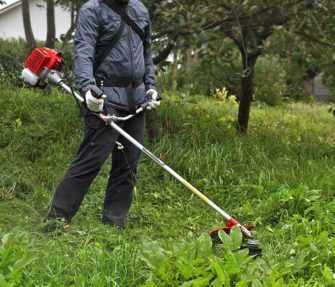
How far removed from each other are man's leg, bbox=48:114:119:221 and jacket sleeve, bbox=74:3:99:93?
34 cm

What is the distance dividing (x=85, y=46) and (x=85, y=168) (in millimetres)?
875

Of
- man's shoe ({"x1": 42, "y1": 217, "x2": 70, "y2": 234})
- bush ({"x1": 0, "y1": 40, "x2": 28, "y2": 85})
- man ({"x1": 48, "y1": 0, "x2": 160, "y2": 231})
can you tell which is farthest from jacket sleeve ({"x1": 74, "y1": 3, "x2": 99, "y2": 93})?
bush ({"x1": 0, "y1": 40, "x2": 28, "y2": 85})

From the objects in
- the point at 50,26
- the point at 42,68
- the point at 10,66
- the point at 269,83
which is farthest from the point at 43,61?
the point at 269,83

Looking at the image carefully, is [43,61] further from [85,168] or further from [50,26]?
[50,26]

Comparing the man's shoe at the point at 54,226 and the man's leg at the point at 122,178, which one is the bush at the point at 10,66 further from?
the man's shoe at the point at 54,226

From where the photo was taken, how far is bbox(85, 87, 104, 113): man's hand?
13.6 feet

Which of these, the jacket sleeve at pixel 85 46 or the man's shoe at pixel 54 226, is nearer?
the jacket sleeve at pixel 85 46

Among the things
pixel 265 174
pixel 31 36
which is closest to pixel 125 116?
pixel 265 174

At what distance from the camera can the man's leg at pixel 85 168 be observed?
448cm

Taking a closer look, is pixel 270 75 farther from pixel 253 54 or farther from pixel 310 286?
pixel 310 286

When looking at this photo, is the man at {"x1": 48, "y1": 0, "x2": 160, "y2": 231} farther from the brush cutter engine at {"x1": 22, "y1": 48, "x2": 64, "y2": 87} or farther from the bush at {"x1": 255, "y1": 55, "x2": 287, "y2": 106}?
the bush at {"x1": 255, "y1": 55, "x2": 287, "y2": 106}

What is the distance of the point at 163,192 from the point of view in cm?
591

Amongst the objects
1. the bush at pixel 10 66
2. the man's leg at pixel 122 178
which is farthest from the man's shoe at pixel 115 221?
the bush at pixel 10 66

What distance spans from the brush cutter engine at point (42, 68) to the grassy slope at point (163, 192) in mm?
1087
